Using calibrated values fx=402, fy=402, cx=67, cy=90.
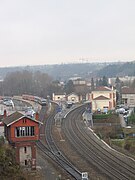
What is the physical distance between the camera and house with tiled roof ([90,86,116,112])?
43031 mm


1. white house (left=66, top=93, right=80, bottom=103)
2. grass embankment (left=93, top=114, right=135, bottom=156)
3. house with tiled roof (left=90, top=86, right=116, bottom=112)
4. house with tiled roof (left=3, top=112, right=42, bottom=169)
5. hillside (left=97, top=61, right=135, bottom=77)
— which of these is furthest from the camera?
hillside (left=97, top=61, right=135, bottom=77)

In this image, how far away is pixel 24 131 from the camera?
72.3 feet

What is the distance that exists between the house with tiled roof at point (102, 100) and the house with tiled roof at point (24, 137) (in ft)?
68.0

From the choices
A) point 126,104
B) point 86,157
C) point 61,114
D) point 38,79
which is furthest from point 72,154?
point 38,79

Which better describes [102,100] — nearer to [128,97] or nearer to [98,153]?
[128,97]

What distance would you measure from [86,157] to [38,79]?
7169 centimetres

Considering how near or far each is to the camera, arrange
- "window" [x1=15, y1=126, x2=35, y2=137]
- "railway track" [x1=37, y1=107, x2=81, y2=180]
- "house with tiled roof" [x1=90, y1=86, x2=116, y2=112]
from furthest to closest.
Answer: "house with tiled roof" [x1=90, y1=86, x2=116, y2=112] < "window" [x1=15, y1=126, x2=35, y2=137] < "railway track" [x1=37, y1=107, x2=81, y2=180]

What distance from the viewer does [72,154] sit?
2520cm

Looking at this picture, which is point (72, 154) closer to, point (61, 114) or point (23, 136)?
point (23, 136)

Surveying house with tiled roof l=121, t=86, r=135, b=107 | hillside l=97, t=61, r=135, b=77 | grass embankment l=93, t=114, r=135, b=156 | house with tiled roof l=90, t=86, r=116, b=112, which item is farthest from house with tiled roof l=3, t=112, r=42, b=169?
hillside l=97, t=61, r=135, b=77

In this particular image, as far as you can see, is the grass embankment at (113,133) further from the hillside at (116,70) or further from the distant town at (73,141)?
the hillside at (116,70)

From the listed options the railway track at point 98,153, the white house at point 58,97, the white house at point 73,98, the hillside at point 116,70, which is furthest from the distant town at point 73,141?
the hillside at point 116,70

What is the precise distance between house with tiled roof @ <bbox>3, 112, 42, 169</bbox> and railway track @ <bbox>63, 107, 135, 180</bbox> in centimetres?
357

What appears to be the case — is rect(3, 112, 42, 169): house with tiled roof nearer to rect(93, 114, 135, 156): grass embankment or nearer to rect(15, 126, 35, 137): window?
rect(15, 126, 35, 137): window
